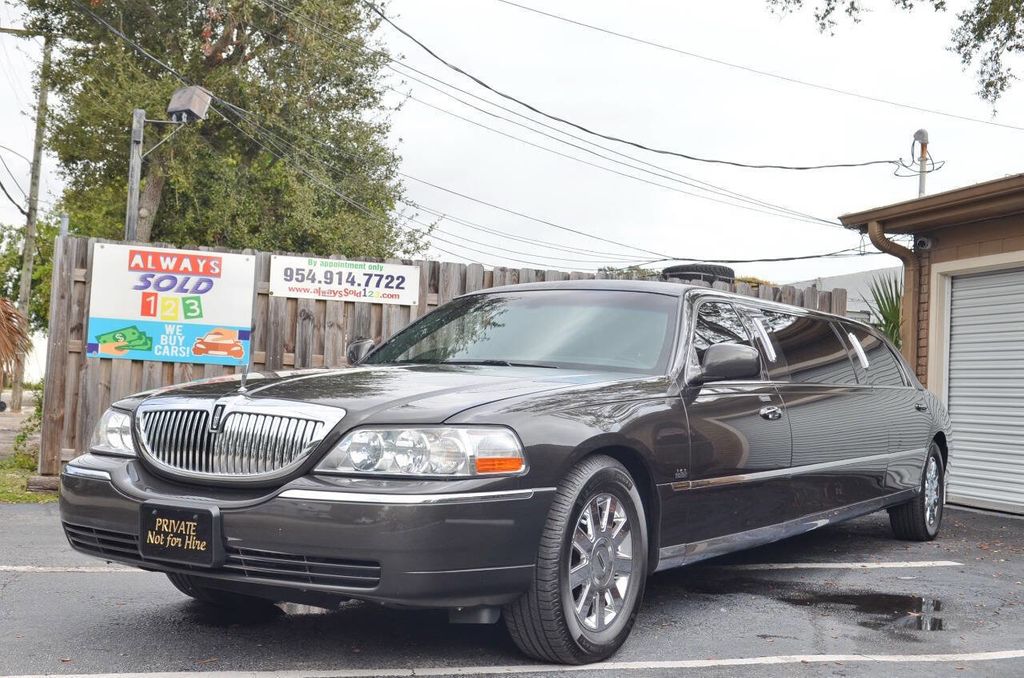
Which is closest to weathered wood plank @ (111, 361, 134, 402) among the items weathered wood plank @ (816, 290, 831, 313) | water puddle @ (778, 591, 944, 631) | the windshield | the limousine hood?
the windshield

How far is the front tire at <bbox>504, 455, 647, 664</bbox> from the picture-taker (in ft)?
13.4

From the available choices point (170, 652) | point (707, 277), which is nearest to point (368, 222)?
point (707, 277)

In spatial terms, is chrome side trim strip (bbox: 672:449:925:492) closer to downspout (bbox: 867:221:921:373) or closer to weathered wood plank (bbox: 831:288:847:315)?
weathered wood plank (bbox: 831:288:847:315)

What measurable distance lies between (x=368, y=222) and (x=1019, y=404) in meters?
19.7

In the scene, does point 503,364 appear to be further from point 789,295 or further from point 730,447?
point 789,295

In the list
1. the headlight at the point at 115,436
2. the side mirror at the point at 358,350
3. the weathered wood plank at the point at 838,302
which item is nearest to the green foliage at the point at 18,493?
the side mirror at the point at 358,350

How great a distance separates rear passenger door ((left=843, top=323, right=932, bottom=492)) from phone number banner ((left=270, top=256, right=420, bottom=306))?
168 inches

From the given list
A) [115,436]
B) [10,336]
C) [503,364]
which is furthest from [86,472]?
[10,336]

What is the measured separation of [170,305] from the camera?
9.59 m

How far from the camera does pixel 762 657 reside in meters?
4.54

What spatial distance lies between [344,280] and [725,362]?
562 centimetres

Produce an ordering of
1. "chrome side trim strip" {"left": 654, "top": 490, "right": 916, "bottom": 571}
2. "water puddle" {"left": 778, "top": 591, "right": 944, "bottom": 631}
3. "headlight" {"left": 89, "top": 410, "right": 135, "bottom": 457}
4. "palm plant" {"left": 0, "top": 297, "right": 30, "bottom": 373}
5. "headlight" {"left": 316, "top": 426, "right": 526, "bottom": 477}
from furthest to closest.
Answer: "palm plant" {"left": 0, "top": 297, "right": 30, "bottom": 373}
"water puddle" {"left": 778, "top": 591, "right": 944, "bottom": 631}
"chrome side trim strip" {"left": 654, "top": 490, "right": 916, "bottom": 571}
"headlight" {"left": 89, "top": 410, "right": 135, "bottom": 457}
"headlight" {"left": 316, "top": 426, "right": 526, "bottom": 477}

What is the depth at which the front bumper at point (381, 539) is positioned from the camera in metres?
3.74

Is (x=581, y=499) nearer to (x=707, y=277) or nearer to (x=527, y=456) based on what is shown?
(x=527, y=456)
